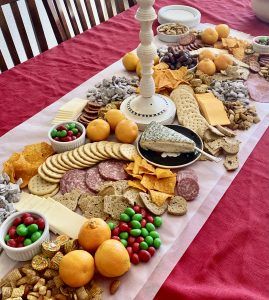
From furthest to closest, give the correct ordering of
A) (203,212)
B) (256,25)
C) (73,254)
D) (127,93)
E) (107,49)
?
(256,25) → (107,49) → (127,93) → (203,212) → (73,254)

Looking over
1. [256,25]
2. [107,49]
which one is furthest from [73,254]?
[256,25]

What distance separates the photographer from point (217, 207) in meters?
0.87

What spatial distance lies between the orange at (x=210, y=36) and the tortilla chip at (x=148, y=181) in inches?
32.3

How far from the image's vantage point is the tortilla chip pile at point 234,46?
143 centimetres

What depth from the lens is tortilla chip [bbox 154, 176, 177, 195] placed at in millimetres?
890

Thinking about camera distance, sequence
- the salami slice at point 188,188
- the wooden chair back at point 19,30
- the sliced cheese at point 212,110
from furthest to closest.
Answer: the wooden chair back at point 19,30 → the sliced cheese at point 212,110 → the salami slice at point 188,188

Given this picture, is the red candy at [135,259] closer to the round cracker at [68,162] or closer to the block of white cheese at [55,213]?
the block of white cheese at [55,213]

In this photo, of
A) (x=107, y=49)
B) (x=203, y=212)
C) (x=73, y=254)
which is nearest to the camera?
(x=73, y=254)

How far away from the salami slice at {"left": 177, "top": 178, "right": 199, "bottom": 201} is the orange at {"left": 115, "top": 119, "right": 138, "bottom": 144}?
0.20m

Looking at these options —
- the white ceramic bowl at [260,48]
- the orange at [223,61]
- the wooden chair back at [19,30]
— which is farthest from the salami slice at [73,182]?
the white ceramic bowl at [260,48]

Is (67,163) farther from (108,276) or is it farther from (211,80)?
(211,80)

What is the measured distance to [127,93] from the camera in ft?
3.97

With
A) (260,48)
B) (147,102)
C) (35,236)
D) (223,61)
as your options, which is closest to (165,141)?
(147,102)

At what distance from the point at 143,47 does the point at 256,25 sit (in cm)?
90
